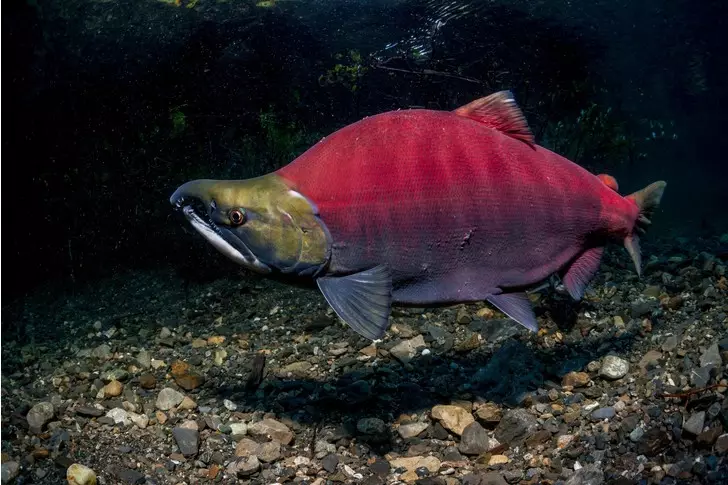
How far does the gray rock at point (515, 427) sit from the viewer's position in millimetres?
2898

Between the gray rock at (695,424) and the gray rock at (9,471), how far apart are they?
3.30 metres

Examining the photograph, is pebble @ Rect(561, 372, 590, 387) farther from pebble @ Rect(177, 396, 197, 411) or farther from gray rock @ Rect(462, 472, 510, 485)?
pebble @ Rect(177, 396, 197, 411)

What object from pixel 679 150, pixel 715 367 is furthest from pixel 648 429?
pixel 679 150

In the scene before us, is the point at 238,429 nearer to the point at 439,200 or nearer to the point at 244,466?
the point at 244,466

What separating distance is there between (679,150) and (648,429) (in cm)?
3967

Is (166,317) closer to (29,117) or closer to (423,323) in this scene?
(423,323)

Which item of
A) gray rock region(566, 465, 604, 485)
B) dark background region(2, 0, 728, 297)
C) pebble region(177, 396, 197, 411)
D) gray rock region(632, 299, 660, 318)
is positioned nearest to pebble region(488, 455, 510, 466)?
gray rock region(566, 465, 604, 485)

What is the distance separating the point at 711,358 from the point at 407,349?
1.90 metres

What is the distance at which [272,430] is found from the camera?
304 centimetres

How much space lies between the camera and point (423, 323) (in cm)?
441

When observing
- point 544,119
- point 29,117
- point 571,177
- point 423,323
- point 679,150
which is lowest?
point 679,150

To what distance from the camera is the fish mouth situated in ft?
6.82

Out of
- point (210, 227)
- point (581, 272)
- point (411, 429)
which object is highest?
point (210, 227)

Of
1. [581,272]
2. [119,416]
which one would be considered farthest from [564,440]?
[119,416]
